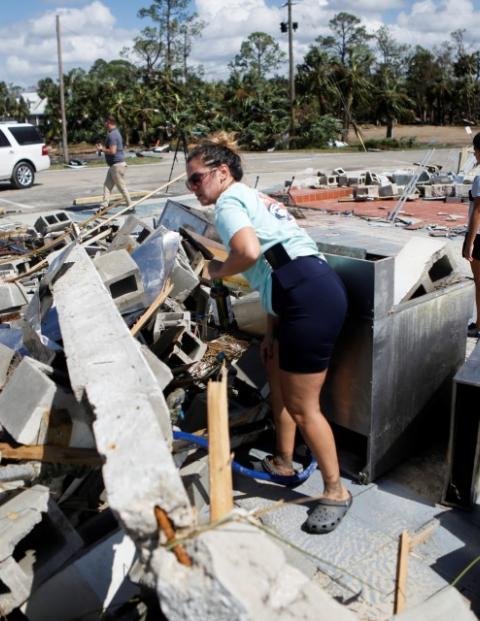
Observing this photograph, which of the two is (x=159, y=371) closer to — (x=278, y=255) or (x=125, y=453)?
(x=278, y=255)

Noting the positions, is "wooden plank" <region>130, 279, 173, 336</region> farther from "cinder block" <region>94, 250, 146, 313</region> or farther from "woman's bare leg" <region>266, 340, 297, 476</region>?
"woman's bare leg" <region>266, 340, 297, 476</region>

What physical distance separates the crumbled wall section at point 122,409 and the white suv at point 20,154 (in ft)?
51.9

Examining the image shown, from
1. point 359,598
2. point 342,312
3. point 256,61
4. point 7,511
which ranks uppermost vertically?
point 256,61

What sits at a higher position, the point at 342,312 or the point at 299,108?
the point at 299,108

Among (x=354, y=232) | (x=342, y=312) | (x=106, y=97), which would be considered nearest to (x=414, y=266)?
(x=342, y=312)

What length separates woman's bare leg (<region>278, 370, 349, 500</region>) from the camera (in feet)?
9.65

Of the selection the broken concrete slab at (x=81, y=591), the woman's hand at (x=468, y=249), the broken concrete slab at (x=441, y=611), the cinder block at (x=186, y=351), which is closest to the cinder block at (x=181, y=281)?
the cinder block at (x=186, y=351)

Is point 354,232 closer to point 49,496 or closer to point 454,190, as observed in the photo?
point 454,190

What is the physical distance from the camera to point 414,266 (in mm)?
3762

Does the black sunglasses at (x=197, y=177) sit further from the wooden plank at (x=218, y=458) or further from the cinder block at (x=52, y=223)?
the cinder block at (x=52, y=223)

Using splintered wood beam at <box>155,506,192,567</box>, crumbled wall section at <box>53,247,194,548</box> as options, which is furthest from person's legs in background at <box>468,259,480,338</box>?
splintered wood beam at <box>155,506,192,567</box>

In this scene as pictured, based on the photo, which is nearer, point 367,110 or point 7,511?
point 7,511

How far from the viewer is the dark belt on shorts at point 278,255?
286 centimetres

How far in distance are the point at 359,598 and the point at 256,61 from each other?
54.4 m
